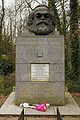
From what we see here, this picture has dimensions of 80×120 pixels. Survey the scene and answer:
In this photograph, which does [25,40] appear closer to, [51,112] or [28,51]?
[28,51]

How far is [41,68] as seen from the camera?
298 inches

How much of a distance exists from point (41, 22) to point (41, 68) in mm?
1491

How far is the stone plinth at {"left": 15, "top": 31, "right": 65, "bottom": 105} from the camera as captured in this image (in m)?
7.59

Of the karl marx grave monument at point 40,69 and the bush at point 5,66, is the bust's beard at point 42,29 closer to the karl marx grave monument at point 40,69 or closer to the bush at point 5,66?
the karl marx grave monument at point 40,69

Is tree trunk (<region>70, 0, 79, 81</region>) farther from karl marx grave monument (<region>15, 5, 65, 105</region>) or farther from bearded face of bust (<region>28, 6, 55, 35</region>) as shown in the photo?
karl marx grave monument (<region>15, 5, 65, 105</region>)

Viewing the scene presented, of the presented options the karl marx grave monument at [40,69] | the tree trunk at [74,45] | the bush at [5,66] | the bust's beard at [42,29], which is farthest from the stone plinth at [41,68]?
the bush at [5,66]

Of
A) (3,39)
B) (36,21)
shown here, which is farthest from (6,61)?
(36,21)

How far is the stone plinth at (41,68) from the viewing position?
24.9 ft

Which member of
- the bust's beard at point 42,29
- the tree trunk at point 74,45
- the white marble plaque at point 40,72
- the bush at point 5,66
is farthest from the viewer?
the bush at point 5,66

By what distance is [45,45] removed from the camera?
7.62 meters

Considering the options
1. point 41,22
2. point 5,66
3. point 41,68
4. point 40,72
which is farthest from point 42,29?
point 5,66

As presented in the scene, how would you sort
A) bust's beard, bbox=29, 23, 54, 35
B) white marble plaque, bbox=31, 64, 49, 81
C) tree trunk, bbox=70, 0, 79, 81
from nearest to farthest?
white marble plaque, bbox=31, 64, 49, 81
bust's beard, bbox=29, 23, 54, 35
tree trunk, bbox=70, 0, 79, 81

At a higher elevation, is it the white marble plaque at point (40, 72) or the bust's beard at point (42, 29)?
the bust's beard at point (42, 29)

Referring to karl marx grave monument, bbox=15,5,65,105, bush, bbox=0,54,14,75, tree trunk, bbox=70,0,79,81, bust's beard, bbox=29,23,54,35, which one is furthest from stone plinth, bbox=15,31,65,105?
bush, bbox=0,54,14,75
